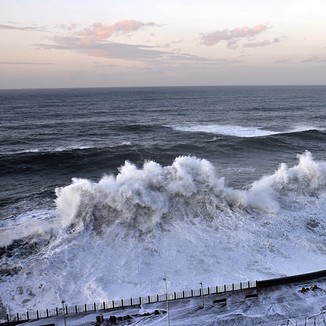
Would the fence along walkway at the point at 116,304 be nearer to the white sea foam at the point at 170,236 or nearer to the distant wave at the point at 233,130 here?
the white sea foam at the point at 170,236

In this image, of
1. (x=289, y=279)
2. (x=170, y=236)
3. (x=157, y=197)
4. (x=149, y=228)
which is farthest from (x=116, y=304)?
(x=157, y=197)

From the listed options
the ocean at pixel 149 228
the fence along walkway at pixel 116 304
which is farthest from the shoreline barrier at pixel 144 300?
the ocean at pixel 149 228

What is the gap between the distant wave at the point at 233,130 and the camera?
76.0 m

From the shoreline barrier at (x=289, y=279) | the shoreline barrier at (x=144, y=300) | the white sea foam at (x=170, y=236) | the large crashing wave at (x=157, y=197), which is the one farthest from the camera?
the large crashing wave at (x=157, y=197)

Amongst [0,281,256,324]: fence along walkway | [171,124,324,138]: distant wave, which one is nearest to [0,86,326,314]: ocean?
[0,281,256,324]: fence along walkway

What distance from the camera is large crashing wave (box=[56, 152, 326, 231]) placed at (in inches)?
1215

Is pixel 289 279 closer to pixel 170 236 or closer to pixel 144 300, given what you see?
pixel 144 300

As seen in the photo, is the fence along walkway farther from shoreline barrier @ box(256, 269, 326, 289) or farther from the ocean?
the ocean

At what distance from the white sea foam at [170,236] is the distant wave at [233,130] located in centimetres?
3841

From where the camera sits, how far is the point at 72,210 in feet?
102

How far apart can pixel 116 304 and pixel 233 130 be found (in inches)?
2552

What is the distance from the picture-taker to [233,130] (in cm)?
8162

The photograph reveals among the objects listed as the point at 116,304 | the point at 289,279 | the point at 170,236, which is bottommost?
the point at 116,304

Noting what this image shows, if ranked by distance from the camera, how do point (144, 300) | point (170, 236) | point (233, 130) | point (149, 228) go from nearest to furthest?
point (144, 300)
point (170, 236)
point (149, 228)
point (233, 130)
